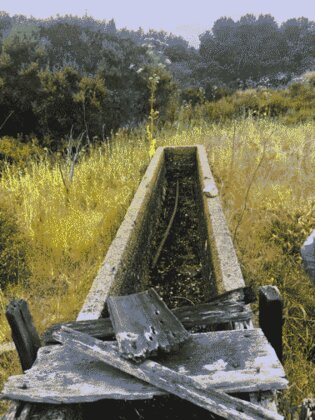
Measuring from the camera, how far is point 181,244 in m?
4.53

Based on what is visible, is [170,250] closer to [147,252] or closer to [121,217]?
[147,252]

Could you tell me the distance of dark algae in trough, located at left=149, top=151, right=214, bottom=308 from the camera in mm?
3586

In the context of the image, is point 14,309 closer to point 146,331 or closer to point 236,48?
point 146,331

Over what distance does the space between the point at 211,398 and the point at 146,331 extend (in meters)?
0.41

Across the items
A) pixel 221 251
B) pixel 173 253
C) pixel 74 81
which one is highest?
pixel 74 81

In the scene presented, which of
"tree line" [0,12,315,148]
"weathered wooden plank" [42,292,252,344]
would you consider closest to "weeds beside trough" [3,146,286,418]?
"weathered wooden plank" [42,292,252,344]

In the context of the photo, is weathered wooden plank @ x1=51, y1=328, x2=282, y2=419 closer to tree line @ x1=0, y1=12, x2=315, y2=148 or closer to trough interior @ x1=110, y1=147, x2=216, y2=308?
trough interior @ x1=110, y1=147, x2=216, y2=308

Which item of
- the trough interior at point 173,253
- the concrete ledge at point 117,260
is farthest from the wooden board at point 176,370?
the trough interior at point 173,253

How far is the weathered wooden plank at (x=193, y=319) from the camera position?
1.86 metres

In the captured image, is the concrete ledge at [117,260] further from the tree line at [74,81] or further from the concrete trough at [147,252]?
the tree line at [74,81]

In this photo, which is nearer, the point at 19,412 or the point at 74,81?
the point at 19,412

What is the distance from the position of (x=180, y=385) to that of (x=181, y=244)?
3099 millimetres

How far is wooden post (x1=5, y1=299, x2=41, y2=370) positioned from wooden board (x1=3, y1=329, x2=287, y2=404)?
0.07 m

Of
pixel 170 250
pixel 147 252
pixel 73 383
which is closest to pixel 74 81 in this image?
pixel 170 250
